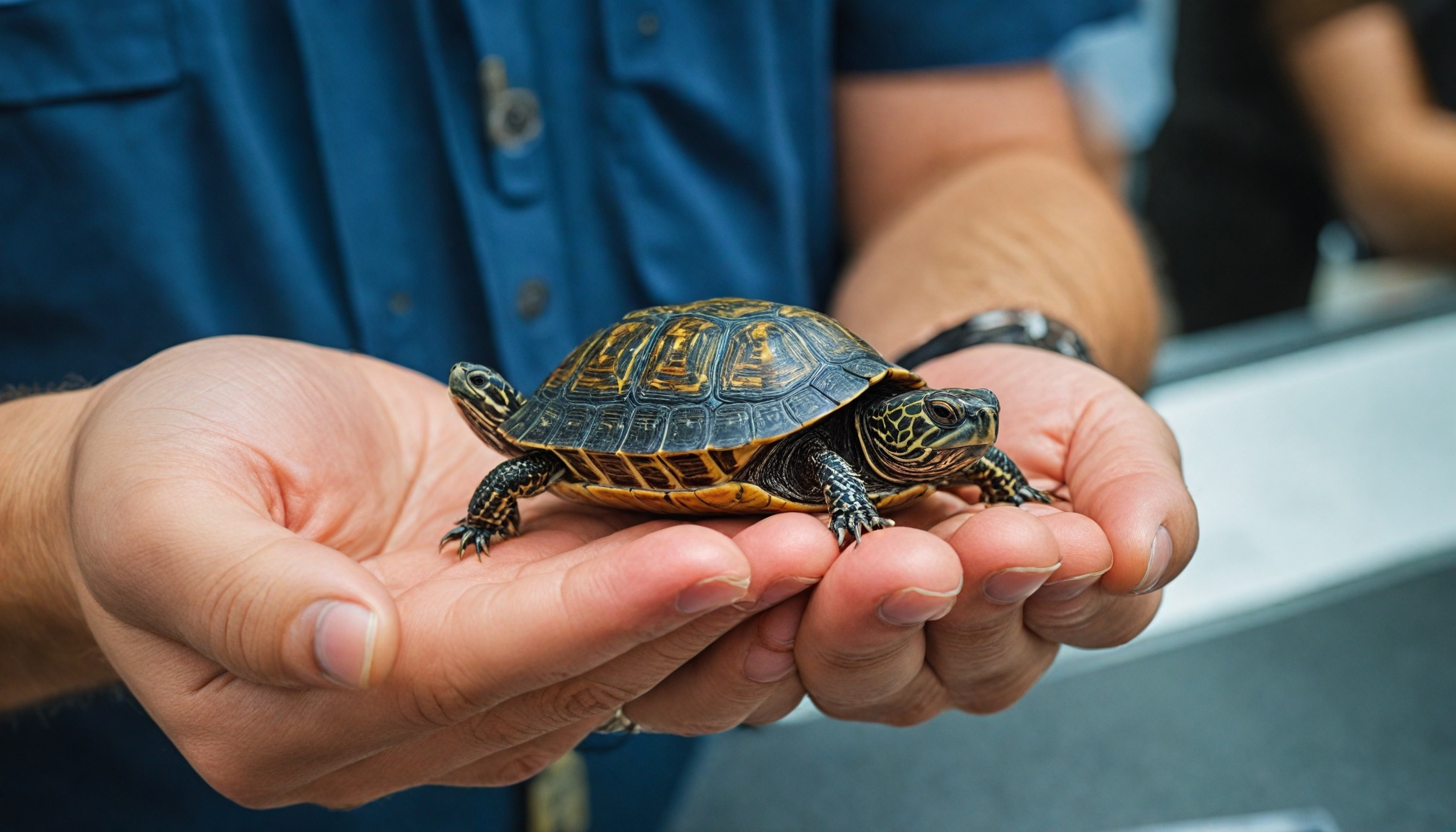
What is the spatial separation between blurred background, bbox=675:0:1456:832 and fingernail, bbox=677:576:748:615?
62.2 inches

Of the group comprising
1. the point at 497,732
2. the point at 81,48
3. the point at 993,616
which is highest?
the point at 81,48

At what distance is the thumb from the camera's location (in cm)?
134

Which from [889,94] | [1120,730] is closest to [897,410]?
[1120,730]

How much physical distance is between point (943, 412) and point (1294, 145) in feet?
13.5

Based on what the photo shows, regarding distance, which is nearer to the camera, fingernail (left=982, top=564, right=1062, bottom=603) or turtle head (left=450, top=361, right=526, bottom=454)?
fingernail (left=982, top=564, right=1062, bottom=603)

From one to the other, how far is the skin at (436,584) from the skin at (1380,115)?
133 inches

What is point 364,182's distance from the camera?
2729 millimetres

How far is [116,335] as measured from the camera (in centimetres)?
261

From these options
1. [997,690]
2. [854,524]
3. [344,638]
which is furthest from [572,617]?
[997,690]

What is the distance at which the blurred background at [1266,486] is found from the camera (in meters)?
2.66

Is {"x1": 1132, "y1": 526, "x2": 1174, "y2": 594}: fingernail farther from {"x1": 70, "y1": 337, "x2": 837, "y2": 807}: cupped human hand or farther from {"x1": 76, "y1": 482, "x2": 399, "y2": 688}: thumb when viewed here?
{"x1": 76, "y1": 482, "x2": 399, "y2": 688}: thumb

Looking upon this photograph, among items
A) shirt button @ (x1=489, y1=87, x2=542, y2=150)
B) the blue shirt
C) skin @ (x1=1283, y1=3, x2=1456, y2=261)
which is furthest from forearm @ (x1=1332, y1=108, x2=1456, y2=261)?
shirt button @ (x1=489, y1=87, x2=542, y2=150)

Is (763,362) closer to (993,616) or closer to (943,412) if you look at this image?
(943,412)

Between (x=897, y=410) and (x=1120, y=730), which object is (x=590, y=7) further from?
(x=1120, y=730)
